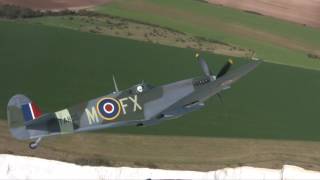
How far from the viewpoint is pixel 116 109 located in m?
22.6

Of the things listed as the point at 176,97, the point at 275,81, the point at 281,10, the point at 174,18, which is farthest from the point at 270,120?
the point at 281,10

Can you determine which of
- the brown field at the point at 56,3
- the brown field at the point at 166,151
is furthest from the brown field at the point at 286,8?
the brown field at the point at 166,151

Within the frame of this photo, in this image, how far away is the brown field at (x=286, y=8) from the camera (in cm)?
5109

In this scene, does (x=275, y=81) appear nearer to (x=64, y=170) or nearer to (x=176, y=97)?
(x=176, y=97)

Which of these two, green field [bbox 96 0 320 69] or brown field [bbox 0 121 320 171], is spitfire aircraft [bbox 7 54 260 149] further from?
green field [bbox 96 0 320 69]

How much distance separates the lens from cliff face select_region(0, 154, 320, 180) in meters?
24.1

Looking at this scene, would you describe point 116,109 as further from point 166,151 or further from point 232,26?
point 232,26

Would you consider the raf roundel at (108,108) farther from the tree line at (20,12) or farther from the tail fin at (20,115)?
the tree line at (20,12)

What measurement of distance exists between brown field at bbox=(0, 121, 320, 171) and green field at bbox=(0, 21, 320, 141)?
862mm

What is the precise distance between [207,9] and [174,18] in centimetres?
363

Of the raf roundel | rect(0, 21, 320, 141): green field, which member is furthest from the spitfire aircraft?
rect(0, 21, 320, 141): green field

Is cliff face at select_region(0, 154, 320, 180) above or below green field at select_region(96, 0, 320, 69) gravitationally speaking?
below

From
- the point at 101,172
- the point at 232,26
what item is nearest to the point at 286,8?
the point at 232,26

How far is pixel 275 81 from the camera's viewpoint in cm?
3869
